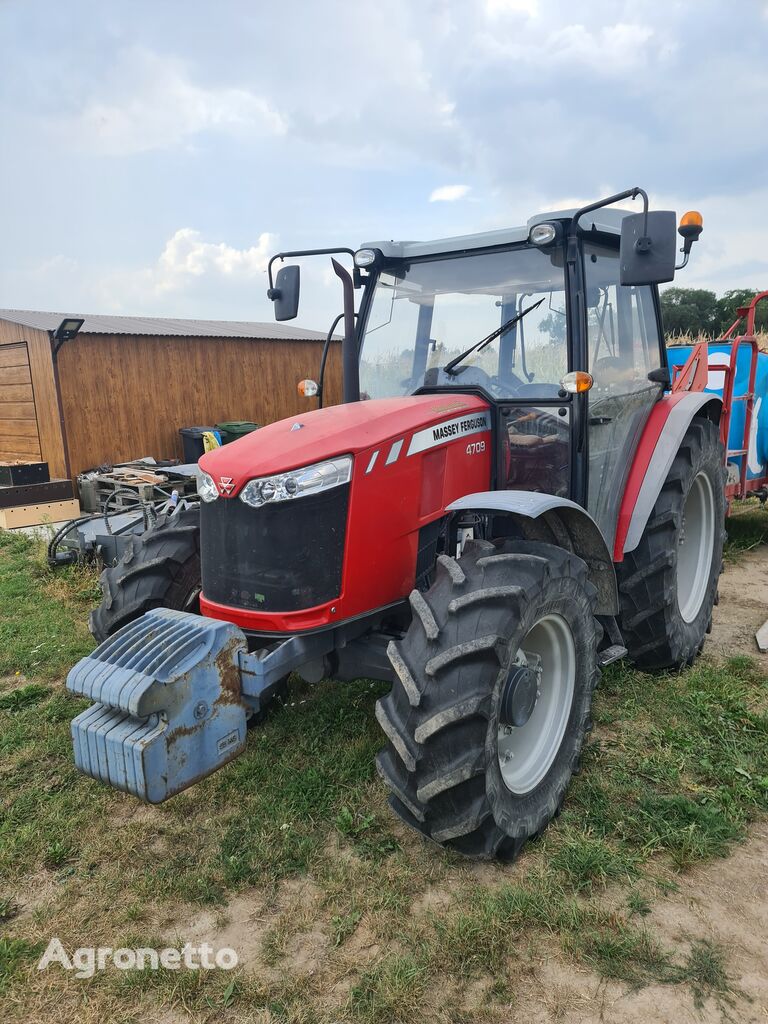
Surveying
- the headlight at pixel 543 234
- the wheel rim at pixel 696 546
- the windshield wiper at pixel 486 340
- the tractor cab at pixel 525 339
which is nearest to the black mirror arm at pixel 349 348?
the tractor cab at pixel 525 339

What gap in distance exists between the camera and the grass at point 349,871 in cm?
210

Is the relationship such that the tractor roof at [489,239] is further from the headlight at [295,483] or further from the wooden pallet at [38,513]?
the wooden pallet at [38,513]

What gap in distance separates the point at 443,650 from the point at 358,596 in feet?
1.58

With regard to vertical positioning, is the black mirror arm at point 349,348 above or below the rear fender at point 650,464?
above

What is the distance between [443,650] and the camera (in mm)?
2398

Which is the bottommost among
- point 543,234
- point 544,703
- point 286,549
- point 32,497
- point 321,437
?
point 32,497

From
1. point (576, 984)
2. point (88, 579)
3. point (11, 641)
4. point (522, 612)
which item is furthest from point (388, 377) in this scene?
point (88, 579)

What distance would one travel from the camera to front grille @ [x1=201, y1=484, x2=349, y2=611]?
2613 millimetres

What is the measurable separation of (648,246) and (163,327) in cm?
1153

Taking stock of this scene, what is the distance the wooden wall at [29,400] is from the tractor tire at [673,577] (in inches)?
360

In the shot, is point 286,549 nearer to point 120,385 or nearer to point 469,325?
point 469,325

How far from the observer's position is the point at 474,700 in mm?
2309

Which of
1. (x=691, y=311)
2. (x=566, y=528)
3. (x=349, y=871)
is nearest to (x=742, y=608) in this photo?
(x=566, y=528)

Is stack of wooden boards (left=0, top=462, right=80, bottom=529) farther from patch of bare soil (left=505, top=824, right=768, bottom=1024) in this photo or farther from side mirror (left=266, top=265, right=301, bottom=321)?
patch of bare soil (left=505, top=824, right=768, bottom=1024)
